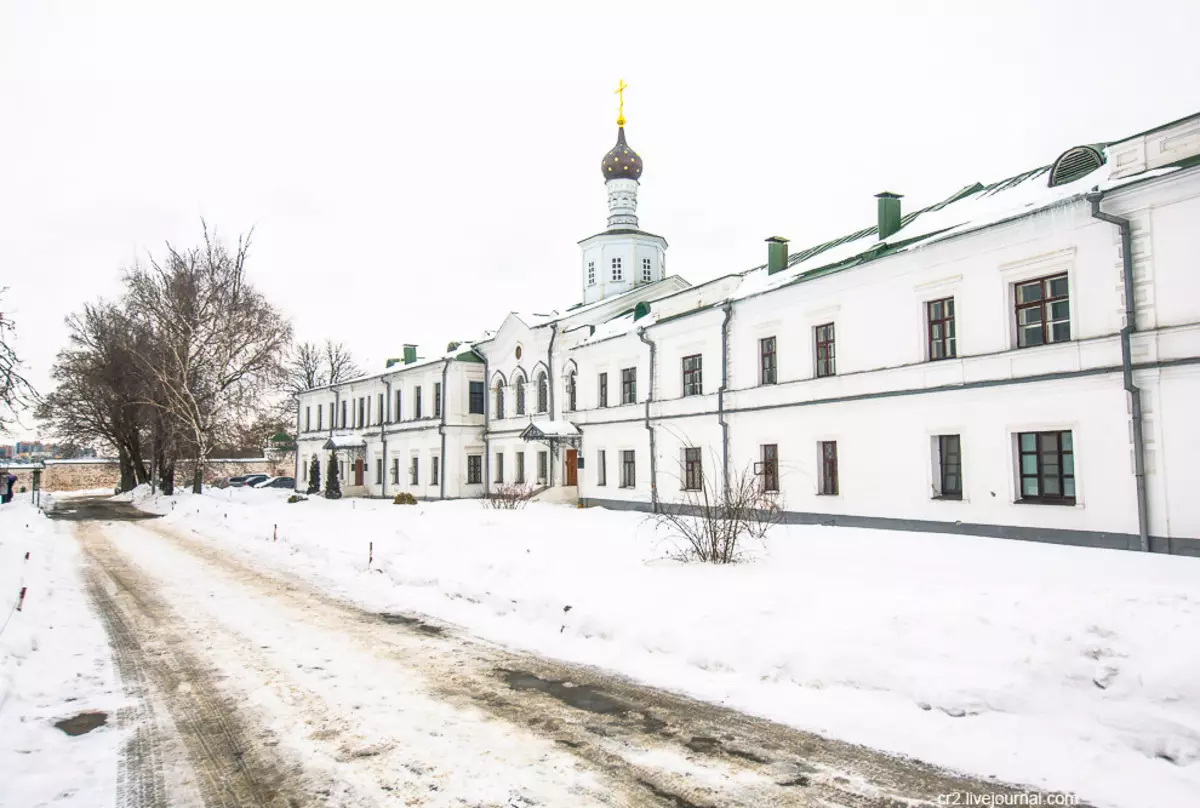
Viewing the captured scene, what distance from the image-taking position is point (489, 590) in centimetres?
1099

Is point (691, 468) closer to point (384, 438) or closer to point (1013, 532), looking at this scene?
point (1013, 532)

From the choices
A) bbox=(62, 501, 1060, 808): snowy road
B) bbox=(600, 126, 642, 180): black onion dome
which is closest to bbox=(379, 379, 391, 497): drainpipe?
bbox=(600, 126, 642, 180): black onion dome

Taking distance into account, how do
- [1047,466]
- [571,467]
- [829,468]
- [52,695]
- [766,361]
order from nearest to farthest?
1. [52,695]
2. [1047,466]
3. [829,468]
4. [766,361]
5. [571,467]

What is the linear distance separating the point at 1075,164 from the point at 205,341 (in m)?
36.8

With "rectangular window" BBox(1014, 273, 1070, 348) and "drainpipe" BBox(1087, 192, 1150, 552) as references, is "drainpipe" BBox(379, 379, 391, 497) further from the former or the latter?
"drainpipe" BBox(1087, 192, 1150, 552)

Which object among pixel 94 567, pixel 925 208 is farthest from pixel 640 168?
pixel 94 567

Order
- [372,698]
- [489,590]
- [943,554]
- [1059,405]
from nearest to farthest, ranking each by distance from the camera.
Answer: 1. [372,698]
2. [489,590]
3. [943,554]
4. [1059,405]

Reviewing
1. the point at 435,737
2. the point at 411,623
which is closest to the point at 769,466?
the point at 411,623

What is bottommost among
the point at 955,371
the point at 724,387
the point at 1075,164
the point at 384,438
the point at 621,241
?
the point at 384,438

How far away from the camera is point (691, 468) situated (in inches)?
953

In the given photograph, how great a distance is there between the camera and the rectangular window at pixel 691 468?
78.4 ft

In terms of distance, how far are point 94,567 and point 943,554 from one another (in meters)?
17.8

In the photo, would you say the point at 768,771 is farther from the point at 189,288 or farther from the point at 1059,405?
the point at 189,288

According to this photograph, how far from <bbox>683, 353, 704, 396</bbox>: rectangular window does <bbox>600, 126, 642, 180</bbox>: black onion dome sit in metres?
15.8
